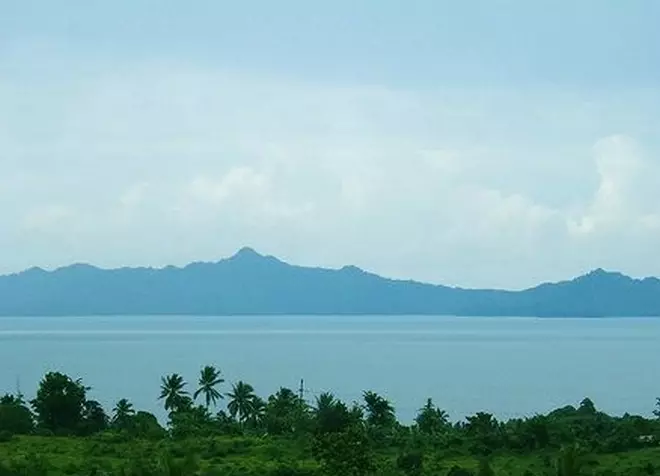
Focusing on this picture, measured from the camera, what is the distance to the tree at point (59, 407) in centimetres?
7500

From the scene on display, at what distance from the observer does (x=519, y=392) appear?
500 ft

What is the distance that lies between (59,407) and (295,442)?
21258mm

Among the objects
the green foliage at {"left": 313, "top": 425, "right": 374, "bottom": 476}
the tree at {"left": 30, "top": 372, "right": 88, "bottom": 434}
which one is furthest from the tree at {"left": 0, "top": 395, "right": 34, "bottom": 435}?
the green foliage at {"left": 313, "top": 425, "right": 374, "bottom": 476}

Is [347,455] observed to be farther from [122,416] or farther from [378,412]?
A: [122,416]

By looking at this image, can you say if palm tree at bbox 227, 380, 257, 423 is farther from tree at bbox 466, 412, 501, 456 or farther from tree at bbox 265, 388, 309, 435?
tree at bbox 466, 412, 501, 456

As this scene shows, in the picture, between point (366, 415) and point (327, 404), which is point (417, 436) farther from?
point (366, 415)

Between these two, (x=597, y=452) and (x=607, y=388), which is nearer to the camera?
(x=597, y=452)

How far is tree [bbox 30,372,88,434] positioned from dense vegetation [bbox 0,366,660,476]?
0.23 ft

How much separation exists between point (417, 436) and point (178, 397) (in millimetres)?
24600

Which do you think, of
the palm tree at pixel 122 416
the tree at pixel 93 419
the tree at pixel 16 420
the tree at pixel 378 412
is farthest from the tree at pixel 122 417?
the tree at pixel 378 412

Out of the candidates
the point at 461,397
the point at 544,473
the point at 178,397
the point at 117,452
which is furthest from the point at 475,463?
the point at 461,397

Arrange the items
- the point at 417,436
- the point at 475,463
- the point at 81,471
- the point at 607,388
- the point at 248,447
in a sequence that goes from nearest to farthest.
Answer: the point at 81,471
the point at 475,463
the point at 248,447
the point at 417,436
the point at 607,388

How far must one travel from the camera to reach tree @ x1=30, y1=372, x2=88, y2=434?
75.0 m

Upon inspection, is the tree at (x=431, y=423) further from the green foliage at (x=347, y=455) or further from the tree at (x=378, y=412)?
the green foliage at (x=347, y=455)
